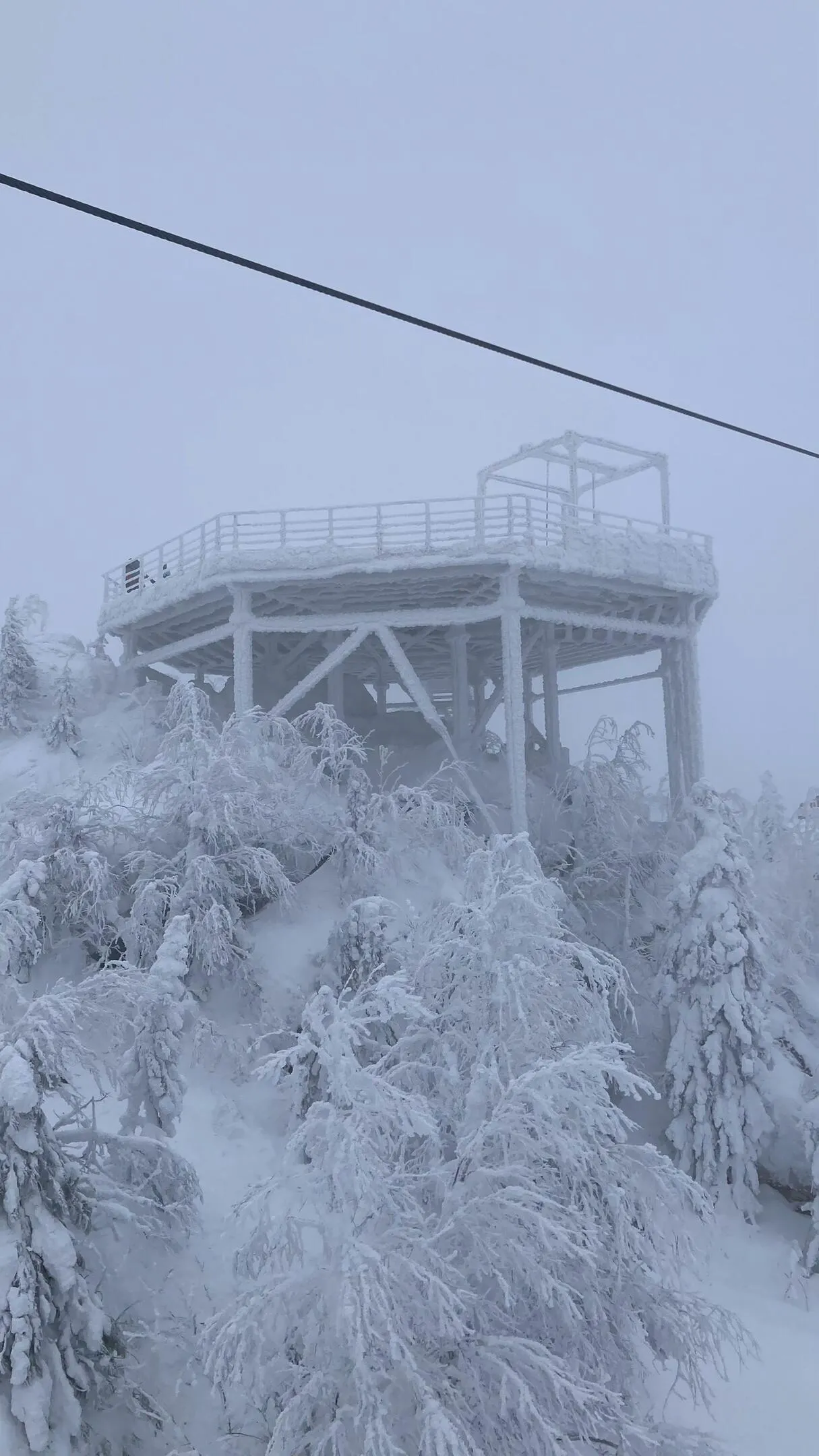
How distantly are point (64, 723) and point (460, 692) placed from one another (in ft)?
33.8

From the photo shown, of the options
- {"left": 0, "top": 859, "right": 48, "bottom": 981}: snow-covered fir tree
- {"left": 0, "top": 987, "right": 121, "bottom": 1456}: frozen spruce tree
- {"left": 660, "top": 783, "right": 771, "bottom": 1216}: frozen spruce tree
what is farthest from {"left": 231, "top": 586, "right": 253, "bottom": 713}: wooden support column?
{"left": 0, "top": 987, "right": 121, "bottom": 1456}: frozen spruce tree

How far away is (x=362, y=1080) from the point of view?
7.98 meters

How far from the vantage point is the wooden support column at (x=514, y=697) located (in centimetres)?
1988

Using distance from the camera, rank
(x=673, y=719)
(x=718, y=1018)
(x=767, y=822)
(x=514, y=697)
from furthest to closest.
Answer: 1. (x=673, y=719)
2. (x=767, y=822)
3. (x=514, y=697)
4. (x=718, y=1018)

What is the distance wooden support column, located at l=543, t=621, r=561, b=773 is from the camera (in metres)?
26.2

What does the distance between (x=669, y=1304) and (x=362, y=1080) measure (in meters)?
4.05

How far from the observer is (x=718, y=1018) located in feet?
50.7

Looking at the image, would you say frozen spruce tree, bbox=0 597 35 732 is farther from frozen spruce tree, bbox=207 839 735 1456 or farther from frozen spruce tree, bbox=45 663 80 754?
frozen spruce tree, bbox=207 839 735 1456

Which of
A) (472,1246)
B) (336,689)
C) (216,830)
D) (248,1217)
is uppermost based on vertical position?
(336,689)

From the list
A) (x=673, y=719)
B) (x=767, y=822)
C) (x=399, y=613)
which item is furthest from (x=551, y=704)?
(x=399, y=613)

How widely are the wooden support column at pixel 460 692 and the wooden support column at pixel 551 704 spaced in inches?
94.0

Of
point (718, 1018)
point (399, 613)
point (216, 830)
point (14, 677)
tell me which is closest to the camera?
point (216, 830)

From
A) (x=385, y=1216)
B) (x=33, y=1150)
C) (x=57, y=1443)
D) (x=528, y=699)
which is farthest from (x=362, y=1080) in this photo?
(x=528, y=699)

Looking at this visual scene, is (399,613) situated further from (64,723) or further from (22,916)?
(22,916)
